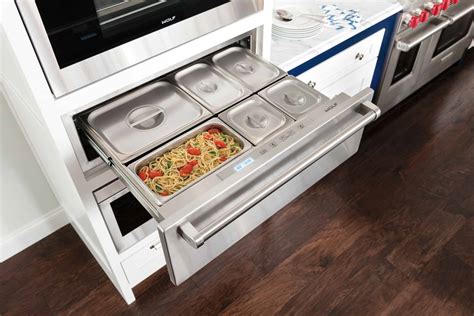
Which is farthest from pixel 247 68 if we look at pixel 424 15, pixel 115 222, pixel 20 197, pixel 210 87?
pixel 424 15

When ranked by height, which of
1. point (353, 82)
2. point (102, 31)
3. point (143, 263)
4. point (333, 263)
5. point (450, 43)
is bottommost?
point (333, 263)

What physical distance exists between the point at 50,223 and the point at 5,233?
0.55ft

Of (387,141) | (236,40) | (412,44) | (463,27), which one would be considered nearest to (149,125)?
(236,40)

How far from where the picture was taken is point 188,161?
0.90 meters

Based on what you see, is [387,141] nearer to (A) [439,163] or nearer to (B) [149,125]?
(A) [439,163]

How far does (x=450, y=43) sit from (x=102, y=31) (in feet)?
6.85

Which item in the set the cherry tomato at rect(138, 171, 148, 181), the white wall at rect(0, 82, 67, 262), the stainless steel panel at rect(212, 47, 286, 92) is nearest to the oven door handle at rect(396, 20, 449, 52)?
the stainless steel panel at rect(212, 47, 286, 92)

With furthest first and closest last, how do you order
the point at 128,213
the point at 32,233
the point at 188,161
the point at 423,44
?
the point at 423,44
the point at 32,233
the point at 128,213
the point at 188,161

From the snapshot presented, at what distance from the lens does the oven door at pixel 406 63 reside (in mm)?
1841

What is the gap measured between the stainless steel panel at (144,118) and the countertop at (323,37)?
1.56 feet

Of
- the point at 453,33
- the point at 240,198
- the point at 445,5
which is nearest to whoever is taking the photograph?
the point at 240,198

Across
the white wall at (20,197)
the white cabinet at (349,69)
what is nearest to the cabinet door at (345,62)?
the white cabinet at (349,69)

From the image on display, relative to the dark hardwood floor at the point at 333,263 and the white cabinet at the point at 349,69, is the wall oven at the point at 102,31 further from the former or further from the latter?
the dark hardwood floor at the point at 333,263

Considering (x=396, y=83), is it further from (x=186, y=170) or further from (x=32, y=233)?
(x=32, y=233)
